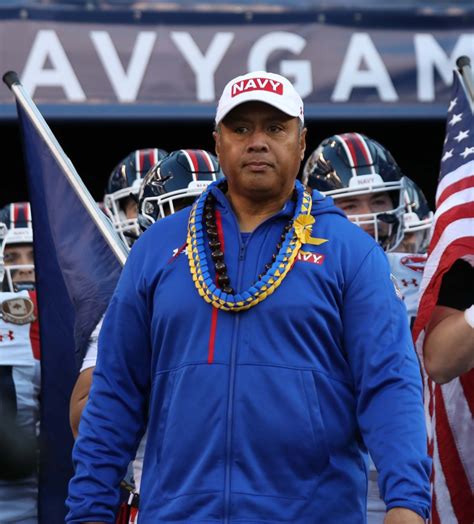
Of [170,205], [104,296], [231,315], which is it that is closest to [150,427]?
[231,315]

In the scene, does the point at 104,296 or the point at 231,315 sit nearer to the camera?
the point at 231,315

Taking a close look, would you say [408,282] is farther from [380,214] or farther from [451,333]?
[451,333]

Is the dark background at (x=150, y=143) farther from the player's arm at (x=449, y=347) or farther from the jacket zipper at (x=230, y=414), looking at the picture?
the jacket zipper at (x=230, y=414)

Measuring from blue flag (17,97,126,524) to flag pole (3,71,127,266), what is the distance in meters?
0.02

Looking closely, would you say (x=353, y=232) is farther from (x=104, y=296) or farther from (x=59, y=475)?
(x=59, y=475)

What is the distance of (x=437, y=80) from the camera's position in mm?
9453

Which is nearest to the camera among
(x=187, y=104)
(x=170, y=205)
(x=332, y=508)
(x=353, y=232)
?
(x=332, y=508)

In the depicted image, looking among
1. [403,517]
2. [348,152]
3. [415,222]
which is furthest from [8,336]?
[403,517]

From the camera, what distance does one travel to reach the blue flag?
5.30 metres

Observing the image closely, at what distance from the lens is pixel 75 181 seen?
17.9 ft

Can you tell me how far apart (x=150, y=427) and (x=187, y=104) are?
5504 millimetres

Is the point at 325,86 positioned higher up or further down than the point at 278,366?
higher up

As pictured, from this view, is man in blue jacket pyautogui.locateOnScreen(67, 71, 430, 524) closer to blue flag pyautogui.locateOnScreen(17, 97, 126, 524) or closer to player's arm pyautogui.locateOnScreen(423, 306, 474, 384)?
player's arm pyautogui.locateOnScreen(423, 306, 474, 384)

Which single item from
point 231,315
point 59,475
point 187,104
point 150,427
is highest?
point 187,104
